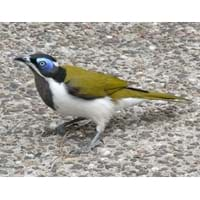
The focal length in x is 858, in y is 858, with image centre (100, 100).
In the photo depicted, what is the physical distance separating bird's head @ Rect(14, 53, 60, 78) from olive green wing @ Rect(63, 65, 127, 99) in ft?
0.40

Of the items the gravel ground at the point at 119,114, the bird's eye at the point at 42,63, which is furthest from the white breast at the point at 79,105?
the gravel ground at the point at 119,114

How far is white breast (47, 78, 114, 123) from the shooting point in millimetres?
5770

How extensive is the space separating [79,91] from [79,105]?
0.32ft

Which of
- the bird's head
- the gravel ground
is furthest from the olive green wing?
the gravel ground

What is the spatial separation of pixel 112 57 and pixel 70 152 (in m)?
1.90

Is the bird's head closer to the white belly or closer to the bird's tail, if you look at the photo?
the white belly

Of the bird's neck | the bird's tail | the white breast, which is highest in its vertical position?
the bird's tail

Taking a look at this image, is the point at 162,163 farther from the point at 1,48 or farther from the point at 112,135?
the point at 1,48

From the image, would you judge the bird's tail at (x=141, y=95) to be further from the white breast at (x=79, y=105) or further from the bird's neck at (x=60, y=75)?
the bird's neck at (x=60, y=75)

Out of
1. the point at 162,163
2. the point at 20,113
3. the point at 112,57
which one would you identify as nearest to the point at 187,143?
the point at 162,163

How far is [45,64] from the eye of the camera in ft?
19.0

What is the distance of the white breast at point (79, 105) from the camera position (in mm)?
5770

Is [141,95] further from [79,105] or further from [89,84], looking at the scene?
[79,105]

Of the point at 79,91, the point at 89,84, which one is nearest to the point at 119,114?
the point at 89,84
